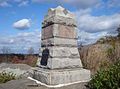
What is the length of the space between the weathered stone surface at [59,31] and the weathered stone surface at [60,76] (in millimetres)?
1229

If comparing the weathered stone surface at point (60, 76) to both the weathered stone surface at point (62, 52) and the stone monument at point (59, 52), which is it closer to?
the stone monument at point (59, 52)

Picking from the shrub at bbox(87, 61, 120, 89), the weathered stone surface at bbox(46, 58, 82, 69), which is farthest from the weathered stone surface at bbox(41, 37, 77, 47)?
the shrub at bbox(87, 61, 120, 89)

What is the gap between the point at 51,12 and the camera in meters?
8.02

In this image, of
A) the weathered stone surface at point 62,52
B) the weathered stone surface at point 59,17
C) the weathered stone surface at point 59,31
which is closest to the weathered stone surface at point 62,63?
the weathered stone surface at point 62,52

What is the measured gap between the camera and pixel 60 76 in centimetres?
720

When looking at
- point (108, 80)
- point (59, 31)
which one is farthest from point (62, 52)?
point (108, 80)

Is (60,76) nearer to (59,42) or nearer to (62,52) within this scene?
(62,52)

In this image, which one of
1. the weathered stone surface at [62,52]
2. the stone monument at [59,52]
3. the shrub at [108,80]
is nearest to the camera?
the shrub at [108,80]

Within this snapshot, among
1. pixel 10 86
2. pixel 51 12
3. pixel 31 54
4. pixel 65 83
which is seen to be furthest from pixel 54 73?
pixel 31 54

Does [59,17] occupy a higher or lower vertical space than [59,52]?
higher

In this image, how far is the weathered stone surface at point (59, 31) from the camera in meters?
7.64

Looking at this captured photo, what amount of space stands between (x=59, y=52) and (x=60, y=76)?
0.88 metres

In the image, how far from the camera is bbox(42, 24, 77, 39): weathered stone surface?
7637mm

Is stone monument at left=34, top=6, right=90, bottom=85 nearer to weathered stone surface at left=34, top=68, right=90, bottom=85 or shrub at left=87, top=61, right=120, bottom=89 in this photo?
weathered stone surface at left=34, top=68, right=90, bottom=85
